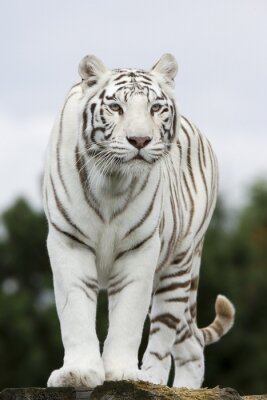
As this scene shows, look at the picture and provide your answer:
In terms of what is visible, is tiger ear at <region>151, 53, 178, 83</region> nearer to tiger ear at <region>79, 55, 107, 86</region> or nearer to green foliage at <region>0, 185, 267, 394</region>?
tiger ear at <region>79, 55, 107, 86</region>

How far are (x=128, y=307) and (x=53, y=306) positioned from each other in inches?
1276

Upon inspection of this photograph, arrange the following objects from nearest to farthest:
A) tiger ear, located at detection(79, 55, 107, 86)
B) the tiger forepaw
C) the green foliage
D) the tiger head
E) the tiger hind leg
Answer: the tiger forepaw < the tiger head < tiger ear, located at detection(79, 55, 107, 86) < the tiger hind leg < the green foliage

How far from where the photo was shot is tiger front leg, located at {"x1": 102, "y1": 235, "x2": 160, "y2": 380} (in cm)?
1044

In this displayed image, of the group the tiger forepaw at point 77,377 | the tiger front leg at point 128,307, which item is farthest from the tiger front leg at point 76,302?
the tiger front leg at point 128,307

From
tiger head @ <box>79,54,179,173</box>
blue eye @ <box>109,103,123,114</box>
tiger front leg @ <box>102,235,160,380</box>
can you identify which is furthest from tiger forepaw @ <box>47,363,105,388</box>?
blue eye @ <box>109,103,123,114</box>

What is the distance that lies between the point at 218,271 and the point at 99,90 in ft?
105

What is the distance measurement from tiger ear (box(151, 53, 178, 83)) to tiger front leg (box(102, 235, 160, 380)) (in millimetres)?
1258

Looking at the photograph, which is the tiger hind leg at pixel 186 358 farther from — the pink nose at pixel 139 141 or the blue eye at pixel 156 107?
the pink nose at pixel 139 141

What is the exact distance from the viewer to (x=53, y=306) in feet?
141

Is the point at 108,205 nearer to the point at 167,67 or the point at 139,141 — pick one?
the point at 139,141

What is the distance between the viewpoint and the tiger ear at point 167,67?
1092cm

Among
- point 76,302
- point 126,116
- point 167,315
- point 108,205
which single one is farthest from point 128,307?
point 167,315

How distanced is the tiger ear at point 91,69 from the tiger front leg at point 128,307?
4.27 ft

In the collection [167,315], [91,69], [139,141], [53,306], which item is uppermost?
[91,69]
